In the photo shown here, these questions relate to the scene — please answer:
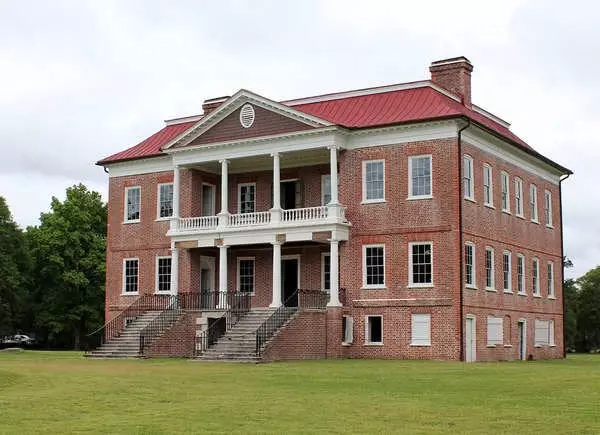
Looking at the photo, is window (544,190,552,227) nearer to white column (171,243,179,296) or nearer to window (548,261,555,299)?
window (548,261,555,299)

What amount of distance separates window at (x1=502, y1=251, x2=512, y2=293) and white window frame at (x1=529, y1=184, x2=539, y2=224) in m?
3.78

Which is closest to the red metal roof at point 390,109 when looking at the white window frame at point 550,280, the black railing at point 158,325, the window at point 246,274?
the window at point 246,274

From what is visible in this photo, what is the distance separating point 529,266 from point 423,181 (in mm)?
9151

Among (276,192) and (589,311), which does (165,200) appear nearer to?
(276,192)

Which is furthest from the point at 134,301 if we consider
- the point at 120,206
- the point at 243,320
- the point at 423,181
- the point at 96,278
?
the point at 96,278

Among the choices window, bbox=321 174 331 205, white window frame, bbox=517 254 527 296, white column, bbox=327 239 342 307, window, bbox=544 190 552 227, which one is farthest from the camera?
window, bbox=544 190 552 227

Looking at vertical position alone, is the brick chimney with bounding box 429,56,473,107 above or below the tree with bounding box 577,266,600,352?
above

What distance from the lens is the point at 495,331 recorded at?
130 ft

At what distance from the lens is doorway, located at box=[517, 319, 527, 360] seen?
42469 millimetres

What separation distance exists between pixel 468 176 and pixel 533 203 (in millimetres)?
7982

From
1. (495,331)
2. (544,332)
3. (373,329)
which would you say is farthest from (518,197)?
(373,329)

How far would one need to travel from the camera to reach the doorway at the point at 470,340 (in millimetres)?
37250

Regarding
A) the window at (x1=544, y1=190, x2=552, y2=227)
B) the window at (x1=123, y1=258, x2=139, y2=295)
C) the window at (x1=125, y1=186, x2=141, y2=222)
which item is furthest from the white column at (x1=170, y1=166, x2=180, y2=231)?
the window at (x1=544, y1=190, x2=552, y2=227)

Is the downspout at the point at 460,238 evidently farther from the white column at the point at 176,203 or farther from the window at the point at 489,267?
the white column at the point at 176,203
